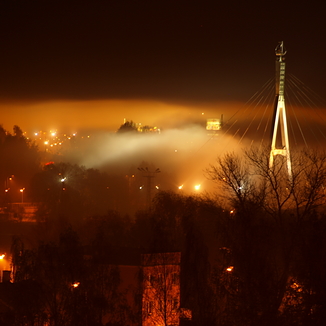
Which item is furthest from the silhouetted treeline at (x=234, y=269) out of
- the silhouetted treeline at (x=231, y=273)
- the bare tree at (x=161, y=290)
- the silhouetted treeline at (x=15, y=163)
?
the silhouetted treeline at (x=15, y=163)

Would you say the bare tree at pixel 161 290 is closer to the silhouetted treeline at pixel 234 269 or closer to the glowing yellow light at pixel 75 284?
the silhouetted treeline at pixel 234 269

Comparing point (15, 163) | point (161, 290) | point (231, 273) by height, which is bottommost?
point (161, 290)

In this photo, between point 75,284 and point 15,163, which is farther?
point 15,163

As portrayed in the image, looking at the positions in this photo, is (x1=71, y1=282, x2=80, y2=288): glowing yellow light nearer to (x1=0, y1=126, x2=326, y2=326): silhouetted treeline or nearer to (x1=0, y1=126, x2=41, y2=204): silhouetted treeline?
(x1=0, y1=126, x2=326, y2=326): silhouetted treeline

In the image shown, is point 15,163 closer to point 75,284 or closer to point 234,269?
point 75,284

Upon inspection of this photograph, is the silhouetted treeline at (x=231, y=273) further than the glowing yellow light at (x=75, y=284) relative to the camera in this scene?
No

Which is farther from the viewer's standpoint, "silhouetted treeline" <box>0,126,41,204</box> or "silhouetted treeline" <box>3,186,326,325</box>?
"silhouetted treeline" <box>0,126,41,204</box>

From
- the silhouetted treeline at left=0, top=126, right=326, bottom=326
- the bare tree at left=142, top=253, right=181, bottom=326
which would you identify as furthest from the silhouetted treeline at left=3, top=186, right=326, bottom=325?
the bare tree at left=142, top=253, right=181, bottom=326

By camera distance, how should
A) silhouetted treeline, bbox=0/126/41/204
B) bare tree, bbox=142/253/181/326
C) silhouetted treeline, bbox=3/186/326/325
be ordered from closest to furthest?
silhouetted treeline, bbox=3/186/326/325, bare tree, bbox=142/253/181/326, silhouetted treeline, bbox=0/126/41/204

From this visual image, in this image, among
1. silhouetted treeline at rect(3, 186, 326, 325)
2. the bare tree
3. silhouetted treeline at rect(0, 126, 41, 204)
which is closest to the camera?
silhouetted treeline at rect(3, 186, 326, 325)

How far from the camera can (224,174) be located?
29.7ft

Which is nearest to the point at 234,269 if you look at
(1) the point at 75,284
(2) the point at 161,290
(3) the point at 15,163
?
(2) the point at 161,290

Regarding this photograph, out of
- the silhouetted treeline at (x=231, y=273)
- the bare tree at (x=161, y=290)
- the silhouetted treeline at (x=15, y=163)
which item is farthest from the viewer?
the silhouetted treeline at (x=15, y=163)

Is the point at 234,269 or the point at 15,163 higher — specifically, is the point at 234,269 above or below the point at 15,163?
below
